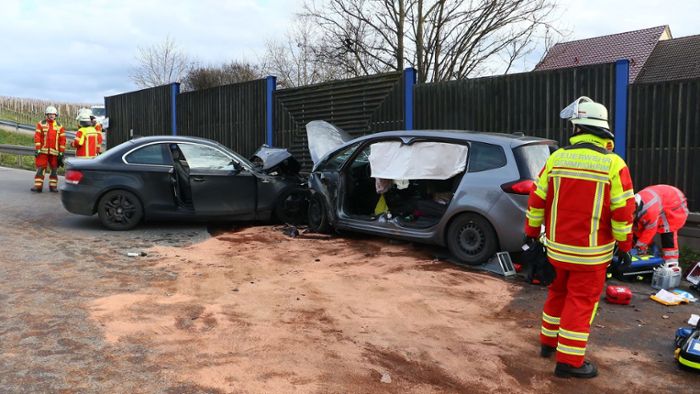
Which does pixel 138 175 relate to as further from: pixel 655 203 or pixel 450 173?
pixel 655 203

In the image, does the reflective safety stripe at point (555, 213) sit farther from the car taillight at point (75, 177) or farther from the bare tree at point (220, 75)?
the bare tree at point (220, 75)

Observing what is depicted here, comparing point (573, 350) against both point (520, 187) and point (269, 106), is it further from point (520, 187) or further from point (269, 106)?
point (269, 106)

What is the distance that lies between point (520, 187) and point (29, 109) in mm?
46211

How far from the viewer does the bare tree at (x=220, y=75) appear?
30.5 meters

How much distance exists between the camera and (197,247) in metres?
7.21

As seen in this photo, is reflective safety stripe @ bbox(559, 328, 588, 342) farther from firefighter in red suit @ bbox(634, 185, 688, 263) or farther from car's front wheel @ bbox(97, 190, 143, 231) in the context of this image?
car's front wheel @ bbox(97, 190, 143, 231)

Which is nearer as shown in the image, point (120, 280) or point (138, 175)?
point (120, 280)

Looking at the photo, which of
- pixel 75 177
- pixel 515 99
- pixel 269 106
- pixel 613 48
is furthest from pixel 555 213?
pixel 613 48

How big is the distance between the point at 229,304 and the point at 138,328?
0.86 m

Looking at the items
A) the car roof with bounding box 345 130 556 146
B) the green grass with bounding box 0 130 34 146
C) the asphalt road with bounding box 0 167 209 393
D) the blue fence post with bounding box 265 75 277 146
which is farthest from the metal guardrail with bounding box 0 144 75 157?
the car roof with bounding box 345 130 556 146

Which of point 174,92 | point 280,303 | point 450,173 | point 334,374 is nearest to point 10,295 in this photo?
point 280,303

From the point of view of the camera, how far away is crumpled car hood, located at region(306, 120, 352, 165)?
28.2 ft

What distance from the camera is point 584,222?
367cm

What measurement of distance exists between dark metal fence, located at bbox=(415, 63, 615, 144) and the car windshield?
200 centimetres
